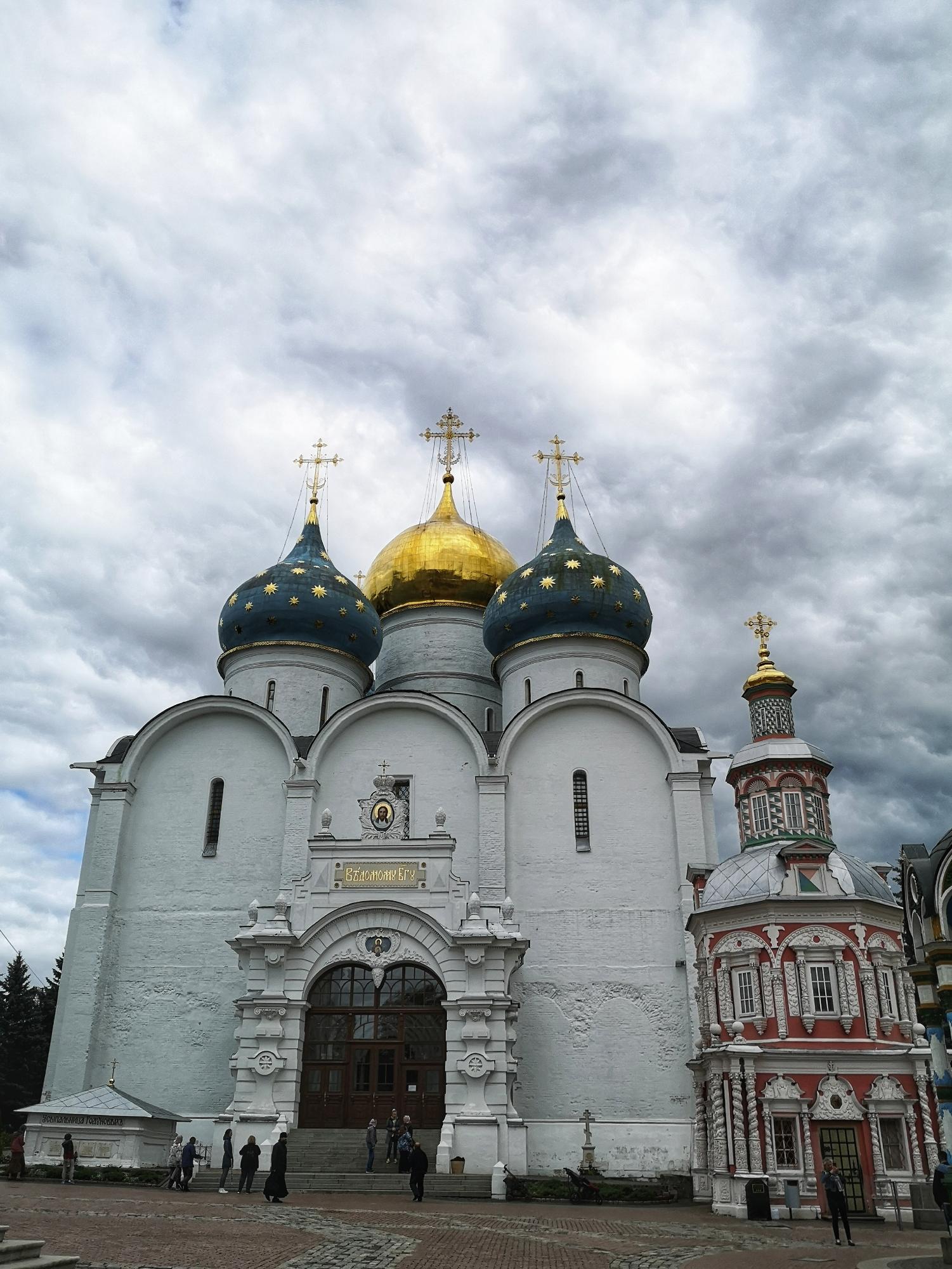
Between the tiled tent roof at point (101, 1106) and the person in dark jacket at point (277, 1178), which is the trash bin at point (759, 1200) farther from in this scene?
the tiled tent roof at point (101, 1106)

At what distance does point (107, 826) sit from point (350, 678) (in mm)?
6780

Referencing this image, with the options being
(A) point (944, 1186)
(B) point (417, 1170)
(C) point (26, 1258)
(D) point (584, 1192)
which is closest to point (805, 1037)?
(D) point (584, 1192)

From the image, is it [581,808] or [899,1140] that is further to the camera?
[581,808]

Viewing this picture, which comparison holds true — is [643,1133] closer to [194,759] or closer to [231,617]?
[194,759]

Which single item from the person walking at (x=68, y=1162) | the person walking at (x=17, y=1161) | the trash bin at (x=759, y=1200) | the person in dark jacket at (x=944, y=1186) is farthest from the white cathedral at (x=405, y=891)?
the person in dark jacket at (x=944, y=1186)

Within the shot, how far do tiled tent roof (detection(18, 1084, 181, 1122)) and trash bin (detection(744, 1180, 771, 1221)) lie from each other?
977 centimetres

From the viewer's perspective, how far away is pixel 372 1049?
1919cm

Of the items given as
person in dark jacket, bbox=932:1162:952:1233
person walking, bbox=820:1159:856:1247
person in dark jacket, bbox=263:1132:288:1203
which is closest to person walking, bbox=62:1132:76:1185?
person in dark jacket, bbox=263:1132:288:1203

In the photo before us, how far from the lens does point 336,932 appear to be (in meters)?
19.5

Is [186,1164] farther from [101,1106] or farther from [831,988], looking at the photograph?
[831,988]

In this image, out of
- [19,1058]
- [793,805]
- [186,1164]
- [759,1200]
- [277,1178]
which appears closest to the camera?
[277,1178]

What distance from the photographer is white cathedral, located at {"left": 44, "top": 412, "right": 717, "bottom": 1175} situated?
19.0m

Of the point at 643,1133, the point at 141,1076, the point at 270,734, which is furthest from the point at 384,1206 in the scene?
the point at 270,734

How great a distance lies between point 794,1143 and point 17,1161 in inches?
454
